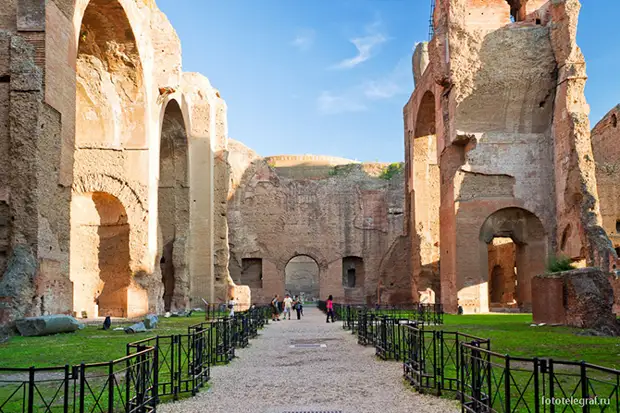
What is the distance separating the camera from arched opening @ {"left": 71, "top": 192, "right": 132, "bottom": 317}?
737 inches

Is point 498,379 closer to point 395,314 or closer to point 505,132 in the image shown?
point 395,314

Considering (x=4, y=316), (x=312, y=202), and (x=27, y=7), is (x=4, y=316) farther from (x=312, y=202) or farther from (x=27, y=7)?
(x=312, y=202)

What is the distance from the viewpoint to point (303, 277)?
1722 inches

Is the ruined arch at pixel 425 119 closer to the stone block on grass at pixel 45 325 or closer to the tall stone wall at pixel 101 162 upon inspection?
the tall stone wall at pixel 101 162

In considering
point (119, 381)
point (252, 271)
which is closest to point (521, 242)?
point (119, 381)

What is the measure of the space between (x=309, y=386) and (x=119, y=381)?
6.49ft

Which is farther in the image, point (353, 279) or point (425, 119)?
point (353, 279)

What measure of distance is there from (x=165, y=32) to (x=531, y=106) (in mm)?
12412

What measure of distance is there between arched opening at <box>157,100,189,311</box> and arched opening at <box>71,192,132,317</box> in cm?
447

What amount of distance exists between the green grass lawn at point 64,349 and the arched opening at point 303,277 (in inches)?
1217

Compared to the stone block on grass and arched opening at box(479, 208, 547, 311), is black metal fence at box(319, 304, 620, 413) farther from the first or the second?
arched opening at box(479, 208, 547, 311)

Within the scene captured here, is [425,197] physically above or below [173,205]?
above

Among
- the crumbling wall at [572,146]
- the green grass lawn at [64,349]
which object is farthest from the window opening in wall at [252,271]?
the green grass lawn at [64,349]

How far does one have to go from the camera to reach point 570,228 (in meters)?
20.2
